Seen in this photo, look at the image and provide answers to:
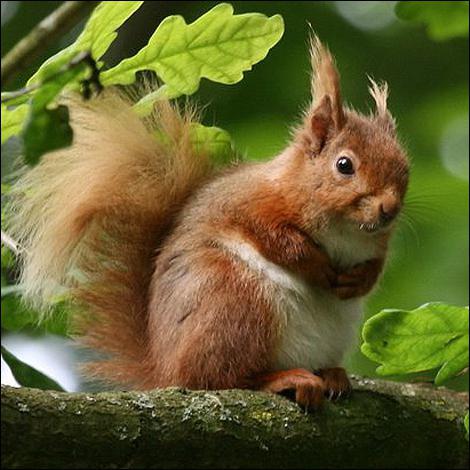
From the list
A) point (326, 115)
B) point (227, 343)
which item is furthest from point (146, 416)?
point (326, 115)

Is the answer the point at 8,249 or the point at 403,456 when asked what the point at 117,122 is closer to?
the point at 8,249

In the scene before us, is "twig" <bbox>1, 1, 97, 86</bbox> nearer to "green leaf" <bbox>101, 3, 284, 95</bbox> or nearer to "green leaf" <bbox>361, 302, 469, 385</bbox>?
"green leaf" <bbox>101, 3, 284, 95</bbox>

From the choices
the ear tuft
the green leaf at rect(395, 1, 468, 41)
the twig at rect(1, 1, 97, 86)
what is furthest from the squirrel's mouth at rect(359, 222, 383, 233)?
the green leaf at rect(395, 1, 468, 41)

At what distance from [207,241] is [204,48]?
1.13m

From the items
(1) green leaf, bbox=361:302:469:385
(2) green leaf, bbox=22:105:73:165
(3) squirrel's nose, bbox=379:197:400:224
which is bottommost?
(1) green leaf, bbox=361:302:469:385

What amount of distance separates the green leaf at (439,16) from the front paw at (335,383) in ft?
5.52

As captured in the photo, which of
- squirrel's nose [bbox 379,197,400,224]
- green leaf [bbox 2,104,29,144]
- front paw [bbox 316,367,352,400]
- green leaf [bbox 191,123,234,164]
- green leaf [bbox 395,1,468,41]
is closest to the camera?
green leaf [bbox 395,1,468,41]

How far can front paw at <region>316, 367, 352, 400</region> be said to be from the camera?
288 cm

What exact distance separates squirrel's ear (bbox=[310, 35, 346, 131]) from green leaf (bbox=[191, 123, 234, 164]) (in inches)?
11.5

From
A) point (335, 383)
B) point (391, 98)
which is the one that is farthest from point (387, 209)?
point (391, 98)

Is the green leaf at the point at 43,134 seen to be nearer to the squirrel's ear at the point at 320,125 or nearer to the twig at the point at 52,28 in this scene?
the twig at the point at 52,28

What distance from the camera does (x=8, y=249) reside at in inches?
118

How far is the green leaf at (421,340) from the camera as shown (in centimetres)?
166

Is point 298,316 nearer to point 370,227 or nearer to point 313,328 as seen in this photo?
point 313,328
